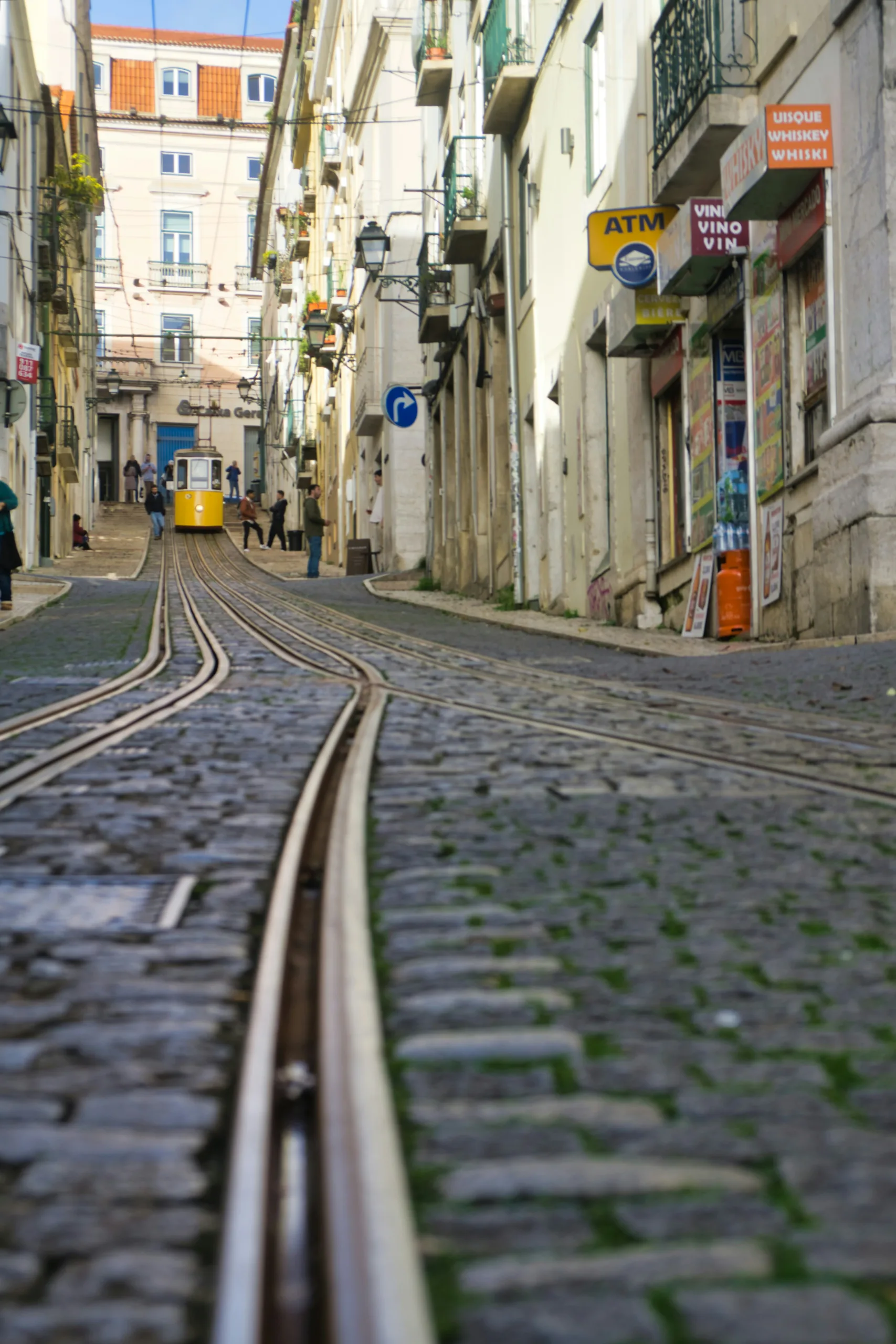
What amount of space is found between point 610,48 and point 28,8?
23.9 m

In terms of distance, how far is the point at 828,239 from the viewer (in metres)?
12.7

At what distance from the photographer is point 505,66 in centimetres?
2328

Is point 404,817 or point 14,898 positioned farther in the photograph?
point 404,817

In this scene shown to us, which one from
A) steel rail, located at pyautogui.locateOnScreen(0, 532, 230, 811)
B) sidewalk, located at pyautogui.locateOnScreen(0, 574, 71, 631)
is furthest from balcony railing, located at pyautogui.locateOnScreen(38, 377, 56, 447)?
steel rail, located at pyautogui.locateOnScreen(0, 532, 230, 811)

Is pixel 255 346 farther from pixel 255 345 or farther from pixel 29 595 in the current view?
pixel 29 595

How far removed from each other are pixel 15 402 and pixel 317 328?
34.5 feet

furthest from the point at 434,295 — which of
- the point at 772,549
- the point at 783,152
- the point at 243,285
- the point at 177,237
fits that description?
the point at 243,285

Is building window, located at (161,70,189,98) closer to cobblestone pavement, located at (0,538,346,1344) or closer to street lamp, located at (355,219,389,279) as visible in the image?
street lamp, located at (355,219,389,279)

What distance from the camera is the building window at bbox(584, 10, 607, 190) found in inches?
773

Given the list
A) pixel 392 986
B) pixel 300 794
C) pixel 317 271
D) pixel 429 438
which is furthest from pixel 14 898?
pixel 317 271

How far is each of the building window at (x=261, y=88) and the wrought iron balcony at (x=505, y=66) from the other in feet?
187

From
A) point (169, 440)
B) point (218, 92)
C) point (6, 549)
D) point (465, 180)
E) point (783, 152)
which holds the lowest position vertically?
point (6, 549)

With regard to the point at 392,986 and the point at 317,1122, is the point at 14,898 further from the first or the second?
the point at 317,1122

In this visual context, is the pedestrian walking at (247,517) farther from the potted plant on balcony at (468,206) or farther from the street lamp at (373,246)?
the potted plant on balcony at (468,206)
